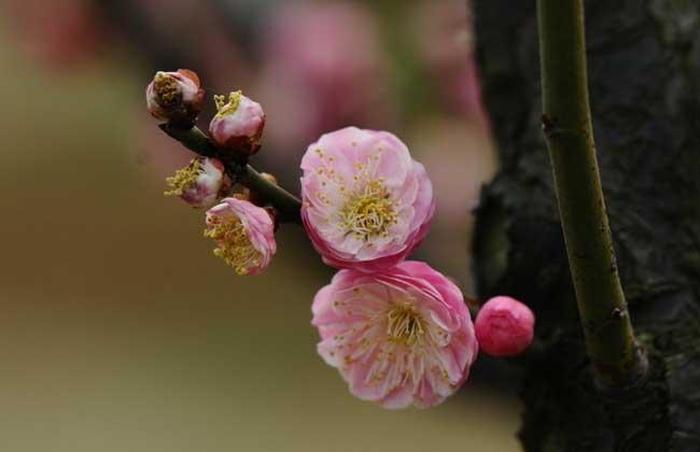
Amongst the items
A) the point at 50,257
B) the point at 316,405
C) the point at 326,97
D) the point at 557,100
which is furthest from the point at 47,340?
the point at 557,100

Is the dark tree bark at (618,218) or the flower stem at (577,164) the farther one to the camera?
the dark tree bark at (618,218)

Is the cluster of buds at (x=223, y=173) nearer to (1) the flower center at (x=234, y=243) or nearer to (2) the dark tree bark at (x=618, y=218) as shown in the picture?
(1) the flower center at (x=234, y=243)

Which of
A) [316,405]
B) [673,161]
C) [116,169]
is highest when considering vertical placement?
[116,169]

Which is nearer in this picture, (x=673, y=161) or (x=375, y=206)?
(x=375, y=206)

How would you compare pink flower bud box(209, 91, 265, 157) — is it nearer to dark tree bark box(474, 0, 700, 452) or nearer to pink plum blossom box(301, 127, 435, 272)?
pink plum blossom box(301, 127, 435, 272)

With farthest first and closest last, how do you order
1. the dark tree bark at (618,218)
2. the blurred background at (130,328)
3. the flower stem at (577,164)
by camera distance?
the blurred background at (130,328) → the dark tree bark at (618,218) → the flower stem at (577,164)

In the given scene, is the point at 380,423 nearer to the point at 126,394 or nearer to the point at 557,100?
the point at 126,394

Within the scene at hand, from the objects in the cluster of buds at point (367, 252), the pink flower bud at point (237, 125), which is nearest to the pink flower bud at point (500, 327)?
the cluster of buds at point (367, 252)
